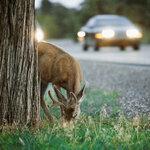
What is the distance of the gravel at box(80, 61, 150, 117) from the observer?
13105 millimetres

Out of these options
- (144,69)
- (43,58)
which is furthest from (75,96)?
(144,69)

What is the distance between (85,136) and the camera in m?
9.20

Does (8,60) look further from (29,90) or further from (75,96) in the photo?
(75,96)

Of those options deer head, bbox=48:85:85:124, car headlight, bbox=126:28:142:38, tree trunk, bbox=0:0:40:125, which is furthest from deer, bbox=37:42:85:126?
car headlight, bbox=126:28:142:38

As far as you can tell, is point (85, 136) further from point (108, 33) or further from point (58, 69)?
point (108, 33)

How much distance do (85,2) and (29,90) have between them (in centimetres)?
4303

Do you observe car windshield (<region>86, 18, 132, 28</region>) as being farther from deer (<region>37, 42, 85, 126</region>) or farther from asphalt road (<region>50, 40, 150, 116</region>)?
deer (<region>37, 42, 85, 126</region>)

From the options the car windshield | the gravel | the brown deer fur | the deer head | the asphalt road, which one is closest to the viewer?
the deer head

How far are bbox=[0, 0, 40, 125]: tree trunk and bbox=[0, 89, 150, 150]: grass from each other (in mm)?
448

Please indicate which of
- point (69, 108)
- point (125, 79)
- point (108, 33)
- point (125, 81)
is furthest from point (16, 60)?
point (108, 33)

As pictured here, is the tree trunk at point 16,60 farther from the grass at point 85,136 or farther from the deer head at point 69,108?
the deer head at point 69,108

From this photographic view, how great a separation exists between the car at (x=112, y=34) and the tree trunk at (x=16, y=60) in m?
23.1

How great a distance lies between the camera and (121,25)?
3428cm

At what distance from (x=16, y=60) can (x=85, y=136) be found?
5.29 ft
